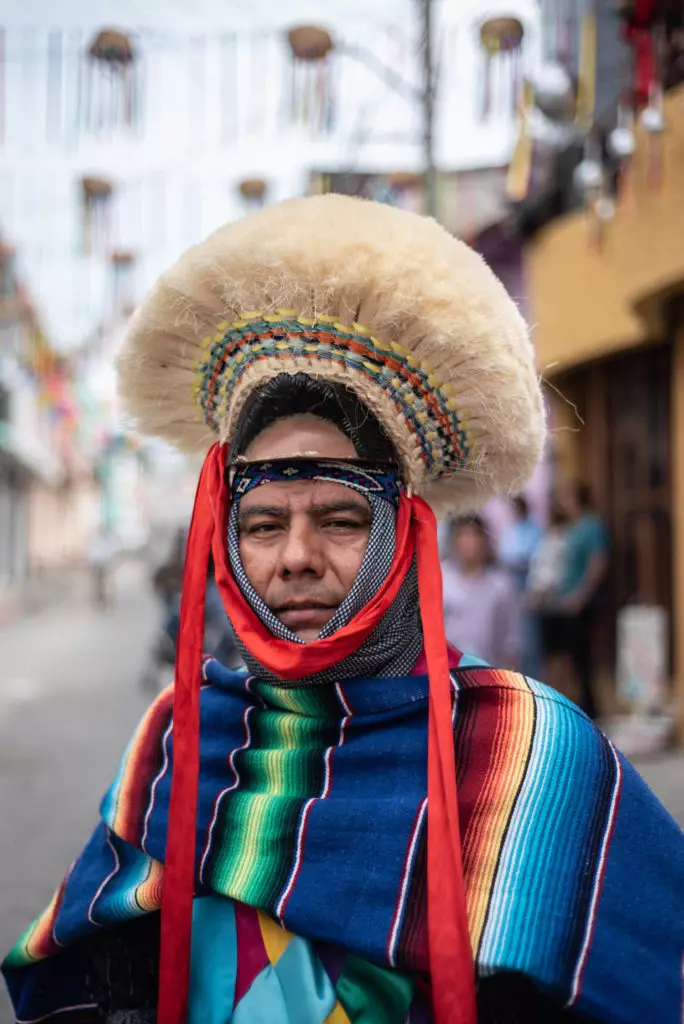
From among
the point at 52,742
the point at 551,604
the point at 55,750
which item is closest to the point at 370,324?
the point at 551,604

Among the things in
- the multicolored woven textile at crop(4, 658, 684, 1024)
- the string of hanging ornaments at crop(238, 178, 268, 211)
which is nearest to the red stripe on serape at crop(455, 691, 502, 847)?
the multicolored woven textile at crop(4, 658, 684, 1024)

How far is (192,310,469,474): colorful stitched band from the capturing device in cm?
166

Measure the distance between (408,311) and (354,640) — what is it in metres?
0.60

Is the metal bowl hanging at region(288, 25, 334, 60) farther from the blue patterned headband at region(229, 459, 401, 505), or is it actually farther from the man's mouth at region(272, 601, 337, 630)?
the man's mouth at region(272, 601, 337, 630)

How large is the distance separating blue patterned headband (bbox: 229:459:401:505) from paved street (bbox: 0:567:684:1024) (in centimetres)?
234

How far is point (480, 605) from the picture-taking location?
17.1 feet

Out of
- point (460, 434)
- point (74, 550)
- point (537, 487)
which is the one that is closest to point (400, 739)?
point (460, 434)

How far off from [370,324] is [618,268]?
4921mm

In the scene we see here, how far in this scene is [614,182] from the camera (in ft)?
21.1

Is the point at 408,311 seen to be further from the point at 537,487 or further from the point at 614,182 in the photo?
the point at 537,487

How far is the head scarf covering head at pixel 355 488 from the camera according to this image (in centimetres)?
164

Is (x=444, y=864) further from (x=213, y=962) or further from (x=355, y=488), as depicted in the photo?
(x=355, y=488)

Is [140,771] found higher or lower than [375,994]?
higher

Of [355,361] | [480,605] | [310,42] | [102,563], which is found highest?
[310,42]
